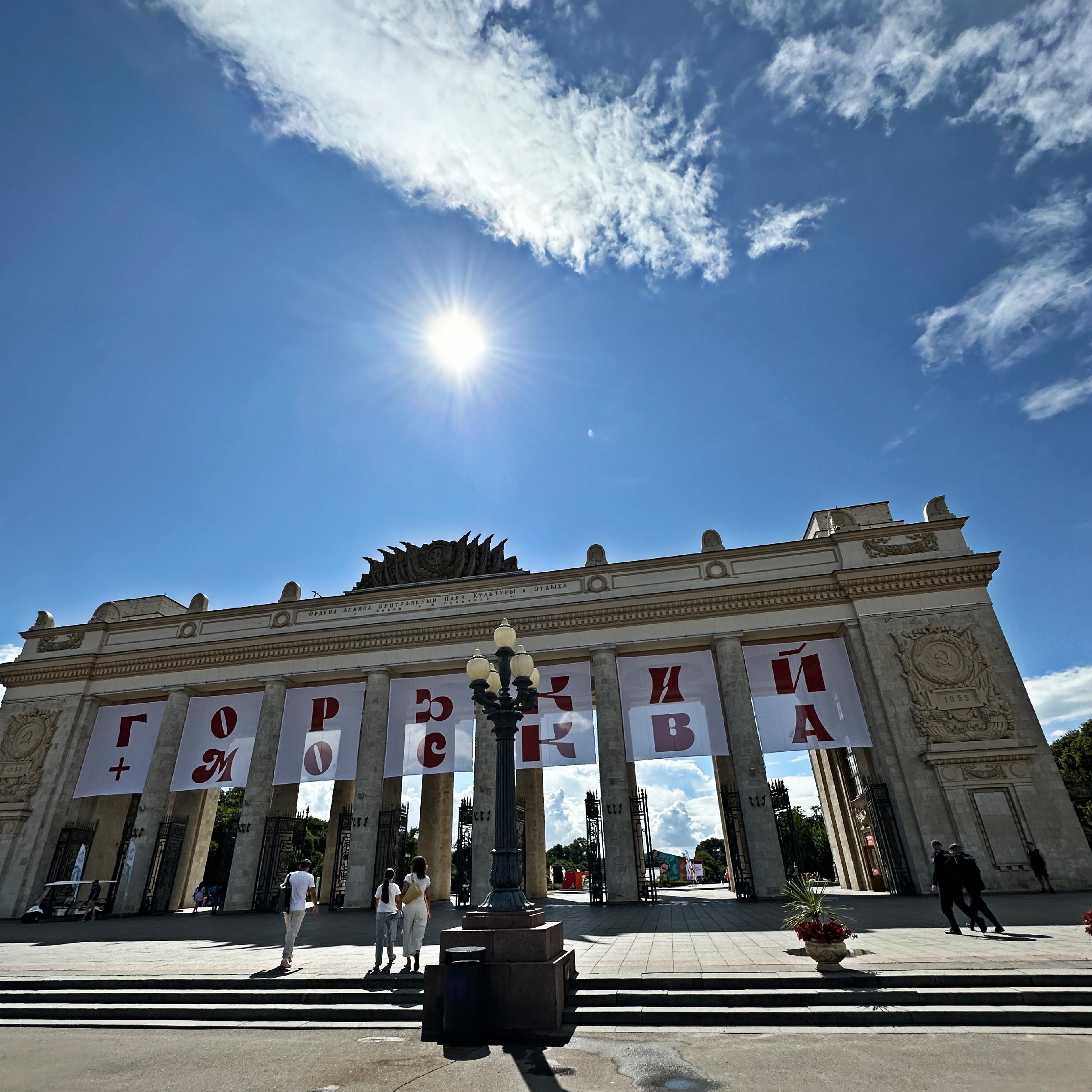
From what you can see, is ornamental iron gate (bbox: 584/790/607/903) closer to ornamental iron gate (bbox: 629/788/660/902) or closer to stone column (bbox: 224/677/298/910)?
ornamental iron gate (bbox: 629/788/660/902)

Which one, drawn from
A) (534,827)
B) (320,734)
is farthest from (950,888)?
(320,734)

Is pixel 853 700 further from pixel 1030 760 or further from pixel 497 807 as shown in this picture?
pixel 497 807

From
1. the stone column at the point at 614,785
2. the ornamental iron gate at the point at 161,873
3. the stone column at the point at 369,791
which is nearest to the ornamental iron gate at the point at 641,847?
the stone column at the point at 614,785

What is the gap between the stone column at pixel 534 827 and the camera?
24734 millimetres

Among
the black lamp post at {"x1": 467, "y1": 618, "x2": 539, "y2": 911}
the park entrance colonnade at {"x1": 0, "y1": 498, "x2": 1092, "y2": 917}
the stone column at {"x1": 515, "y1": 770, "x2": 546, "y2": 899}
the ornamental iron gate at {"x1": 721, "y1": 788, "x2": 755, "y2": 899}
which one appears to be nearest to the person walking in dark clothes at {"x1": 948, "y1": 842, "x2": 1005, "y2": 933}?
the black lamp post at {"x1": 467, "y1": 618, "x2": 539, "y2": 911}

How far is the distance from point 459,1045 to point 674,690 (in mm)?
15825

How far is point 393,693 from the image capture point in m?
23.6

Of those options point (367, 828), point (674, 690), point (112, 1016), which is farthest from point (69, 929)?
point (674, 690)

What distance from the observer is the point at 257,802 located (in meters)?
22.4

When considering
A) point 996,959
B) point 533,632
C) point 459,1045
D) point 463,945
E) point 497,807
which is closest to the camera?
point 459,1045

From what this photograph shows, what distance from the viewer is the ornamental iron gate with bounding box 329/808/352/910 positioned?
2148 centimetres

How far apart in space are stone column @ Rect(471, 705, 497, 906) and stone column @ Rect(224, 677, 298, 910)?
7.61 m

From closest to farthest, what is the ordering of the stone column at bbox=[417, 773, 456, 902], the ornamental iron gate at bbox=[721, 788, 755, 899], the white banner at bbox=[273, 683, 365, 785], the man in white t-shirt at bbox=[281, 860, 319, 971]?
the man in white t-shirt at bbox=[281, 860, 319, 971]
the ornamental iron gate at bbox=[721, 788, 755, 899]
the white banner at bbox=[273, 683, 365, 785]
the stone column at bbox=[417, 773, 456, 902]

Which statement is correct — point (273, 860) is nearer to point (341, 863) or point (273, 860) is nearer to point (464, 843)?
point (341, 863)
